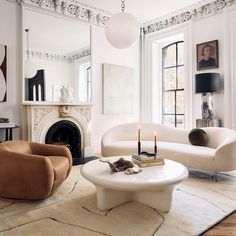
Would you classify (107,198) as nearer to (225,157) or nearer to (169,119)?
(225,157)

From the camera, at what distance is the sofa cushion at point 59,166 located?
8.09 ft

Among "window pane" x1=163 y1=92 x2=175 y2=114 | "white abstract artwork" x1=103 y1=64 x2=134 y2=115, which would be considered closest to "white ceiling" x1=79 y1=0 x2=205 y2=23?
"white abstract artwork" x1=103 y1=64 x2=134 y2=115

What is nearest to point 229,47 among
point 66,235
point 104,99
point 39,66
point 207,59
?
point 207,59

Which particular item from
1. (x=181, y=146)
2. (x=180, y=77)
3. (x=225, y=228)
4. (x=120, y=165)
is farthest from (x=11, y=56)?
(x=225, y=228)

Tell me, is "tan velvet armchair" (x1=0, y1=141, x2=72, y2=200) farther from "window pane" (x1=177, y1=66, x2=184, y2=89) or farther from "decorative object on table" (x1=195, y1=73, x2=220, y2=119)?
"window pane" (x1=177, y1=66, x2=184, y2=89)

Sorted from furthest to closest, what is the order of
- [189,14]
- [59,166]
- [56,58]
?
[189,14] → [56,58] → [59,166]

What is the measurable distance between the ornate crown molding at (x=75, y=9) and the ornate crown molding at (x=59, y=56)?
71 cm

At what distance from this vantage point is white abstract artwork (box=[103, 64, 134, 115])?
5379 mm

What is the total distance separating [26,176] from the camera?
7.52 ft

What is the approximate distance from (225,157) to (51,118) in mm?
3041

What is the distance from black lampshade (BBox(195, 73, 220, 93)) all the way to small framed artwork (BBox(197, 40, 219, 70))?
451 mm

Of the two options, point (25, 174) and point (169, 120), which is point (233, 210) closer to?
point (25, 174)

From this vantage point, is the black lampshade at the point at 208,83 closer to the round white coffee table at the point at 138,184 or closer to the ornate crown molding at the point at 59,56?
the round white coffee table at the point at 138,184

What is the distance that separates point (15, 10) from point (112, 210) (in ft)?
12.5
